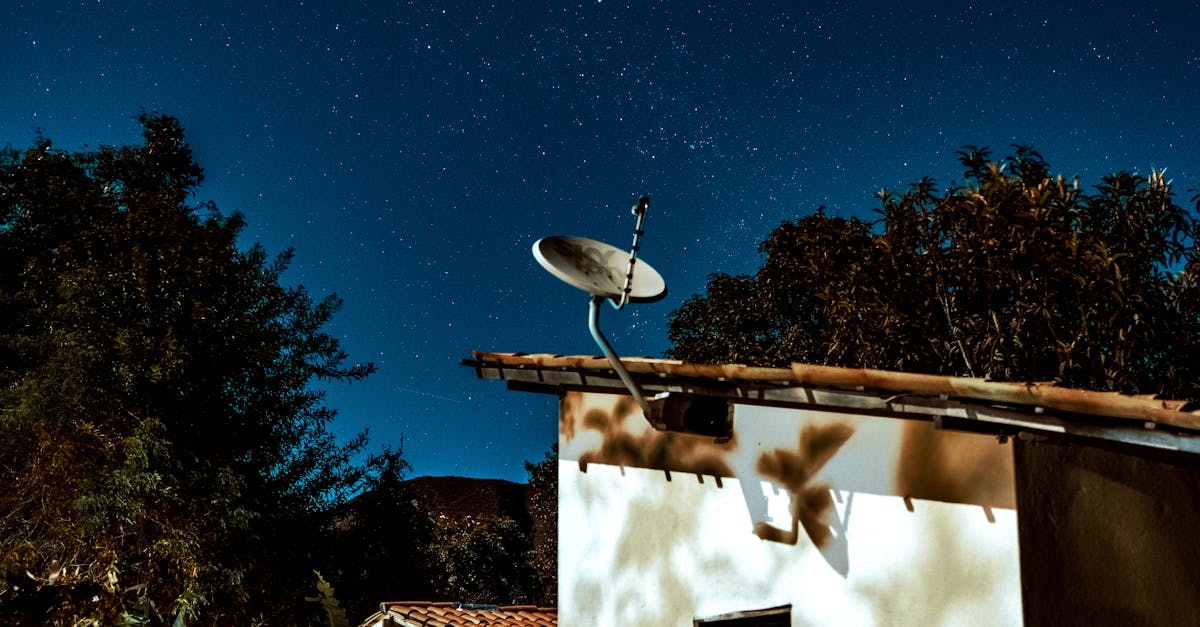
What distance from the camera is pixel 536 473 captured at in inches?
1129

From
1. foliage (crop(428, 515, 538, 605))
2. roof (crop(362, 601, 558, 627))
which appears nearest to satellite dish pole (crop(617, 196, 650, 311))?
roof (crop(362, 601, 558, 627))

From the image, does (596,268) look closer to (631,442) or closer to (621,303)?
(621,303)

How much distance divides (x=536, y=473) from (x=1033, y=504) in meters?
24.4

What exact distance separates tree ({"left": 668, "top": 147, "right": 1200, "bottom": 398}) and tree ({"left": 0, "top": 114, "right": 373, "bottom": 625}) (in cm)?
1171

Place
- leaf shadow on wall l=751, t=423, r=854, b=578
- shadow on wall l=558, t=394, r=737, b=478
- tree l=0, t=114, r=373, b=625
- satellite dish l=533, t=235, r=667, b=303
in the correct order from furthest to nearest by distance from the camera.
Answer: tree l=0, t=114, r=373, b=625 → shadow on wall l=558, t=394, r=737, b=478 → satellite dish l=533, t=235, r=667, b=303 → leaf shadow on wall l=751, t=423, r=854, b=578

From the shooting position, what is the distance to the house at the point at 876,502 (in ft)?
16.3

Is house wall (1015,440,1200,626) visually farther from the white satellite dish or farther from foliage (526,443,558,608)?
foliage (526,443,558,608)

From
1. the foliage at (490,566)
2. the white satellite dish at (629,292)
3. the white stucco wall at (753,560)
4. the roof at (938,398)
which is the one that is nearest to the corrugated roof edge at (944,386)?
the roof at (938,398)

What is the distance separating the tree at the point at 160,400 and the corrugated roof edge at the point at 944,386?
12.7 metres

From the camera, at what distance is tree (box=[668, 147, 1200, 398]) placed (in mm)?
13578

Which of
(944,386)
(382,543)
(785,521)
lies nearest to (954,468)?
(944,386)

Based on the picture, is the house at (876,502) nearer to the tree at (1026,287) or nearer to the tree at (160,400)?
the tree at (1026,287)

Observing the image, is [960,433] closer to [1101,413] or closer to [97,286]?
[1101,413]

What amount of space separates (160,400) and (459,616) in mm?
9463
